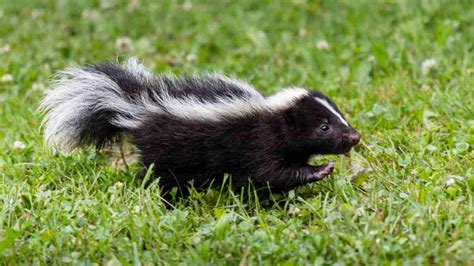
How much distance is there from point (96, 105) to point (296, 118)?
4.75ft

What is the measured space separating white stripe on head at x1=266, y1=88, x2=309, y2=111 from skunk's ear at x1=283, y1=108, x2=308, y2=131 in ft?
0.18

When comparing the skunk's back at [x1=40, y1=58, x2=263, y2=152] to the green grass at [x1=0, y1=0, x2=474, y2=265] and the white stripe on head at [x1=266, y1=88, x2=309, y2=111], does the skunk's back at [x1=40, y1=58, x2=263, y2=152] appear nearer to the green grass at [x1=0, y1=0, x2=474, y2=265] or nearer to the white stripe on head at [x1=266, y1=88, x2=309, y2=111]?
the white stripe on head at [x1=266, y1=88, x2=309, y2=111]

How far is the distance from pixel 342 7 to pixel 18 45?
154 inches

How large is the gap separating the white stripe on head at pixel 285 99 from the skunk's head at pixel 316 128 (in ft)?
0.14

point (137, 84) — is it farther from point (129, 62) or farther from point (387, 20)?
point (387, 20)

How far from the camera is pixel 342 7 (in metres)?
10.6

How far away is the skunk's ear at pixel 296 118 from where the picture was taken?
19.8 ft

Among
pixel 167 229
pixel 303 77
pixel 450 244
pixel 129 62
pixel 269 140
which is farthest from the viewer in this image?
pixel 303 77

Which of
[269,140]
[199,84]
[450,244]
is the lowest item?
[450,244]

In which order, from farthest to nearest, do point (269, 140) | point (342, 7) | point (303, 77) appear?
1. point (342, 7)
2. point (303, 77)
3. point (269, 140)

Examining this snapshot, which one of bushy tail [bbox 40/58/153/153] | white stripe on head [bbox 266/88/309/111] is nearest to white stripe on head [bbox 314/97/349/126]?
white stripe on head [bbox 266/88/309/111]

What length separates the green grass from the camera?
504 cm

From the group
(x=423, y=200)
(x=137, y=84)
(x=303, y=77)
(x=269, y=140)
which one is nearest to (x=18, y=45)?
(x=303, y=77)

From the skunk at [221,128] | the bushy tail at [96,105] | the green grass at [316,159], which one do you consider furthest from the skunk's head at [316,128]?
the bushy tail at [96,105]
